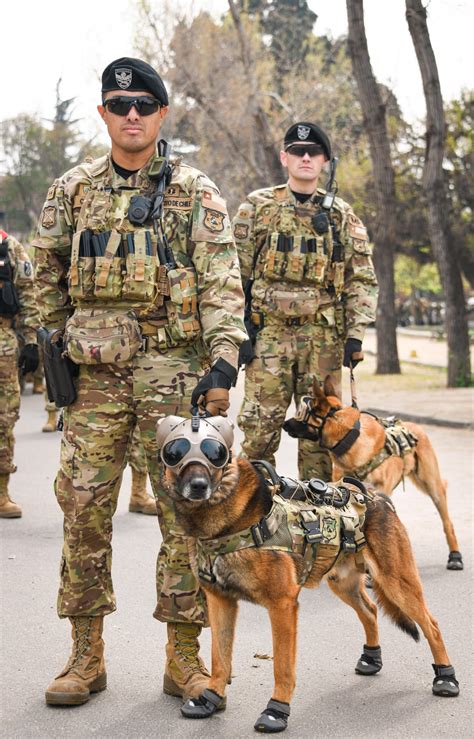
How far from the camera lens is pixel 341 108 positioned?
33.9 m

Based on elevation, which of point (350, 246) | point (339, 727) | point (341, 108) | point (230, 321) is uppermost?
point (341, 108)

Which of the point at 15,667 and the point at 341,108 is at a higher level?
the point at 341,108

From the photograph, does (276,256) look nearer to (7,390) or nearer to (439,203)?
(7,390)

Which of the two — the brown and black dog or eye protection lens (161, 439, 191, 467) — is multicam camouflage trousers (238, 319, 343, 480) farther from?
eye protection lens (161, 439, 191, 467)

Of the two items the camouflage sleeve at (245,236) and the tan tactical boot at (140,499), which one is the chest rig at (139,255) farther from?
the tan tactical boot at (140,499)

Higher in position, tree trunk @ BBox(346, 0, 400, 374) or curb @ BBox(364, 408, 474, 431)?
tree trunk @ BBox(346, 0, 400, 374)

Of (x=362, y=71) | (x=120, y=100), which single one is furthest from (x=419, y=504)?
(x=362, y=71)

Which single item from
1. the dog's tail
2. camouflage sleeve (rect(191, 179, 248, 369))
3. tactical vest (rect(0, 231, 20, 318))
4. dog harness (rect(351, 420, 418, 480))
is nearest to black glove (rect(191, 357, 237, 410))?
camouflage sleeve (rect(191, 179, 248, 369))

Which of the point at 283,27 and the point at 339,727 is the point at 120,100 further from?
the point at 283,27

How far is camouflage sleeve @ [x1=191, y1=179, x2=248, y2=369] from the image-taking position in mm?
4223

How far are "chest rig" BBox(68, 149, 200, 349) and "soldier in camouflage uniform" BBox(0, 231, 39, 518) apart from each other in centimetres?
373

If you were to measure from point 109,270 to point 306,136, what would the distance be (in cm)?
269

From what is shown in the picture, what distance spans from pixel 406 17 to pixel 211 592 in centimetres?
1437

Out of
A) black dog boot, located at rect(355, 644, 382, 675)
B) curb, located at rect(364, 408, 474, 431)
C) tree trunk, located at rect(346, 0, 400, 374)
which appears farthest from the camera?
tree trunk, located at rect(346, 0, 400, 374)
